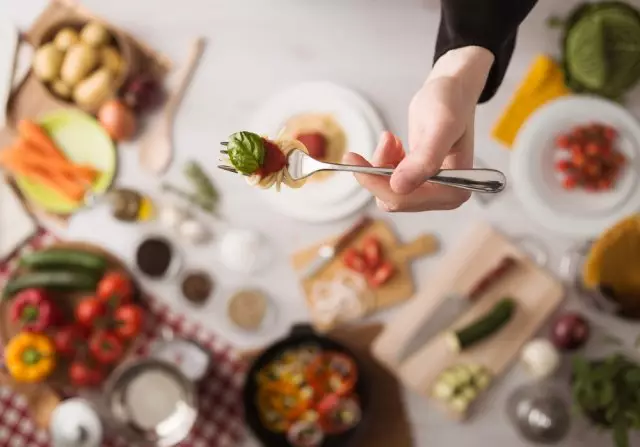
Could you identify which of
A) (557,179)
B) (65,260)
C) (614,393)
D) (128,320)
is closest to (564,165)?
(557,179)

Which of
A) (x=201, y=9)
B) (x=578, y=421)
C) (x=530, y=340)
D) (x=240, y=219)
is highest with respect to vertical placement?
(x=201, y=9)

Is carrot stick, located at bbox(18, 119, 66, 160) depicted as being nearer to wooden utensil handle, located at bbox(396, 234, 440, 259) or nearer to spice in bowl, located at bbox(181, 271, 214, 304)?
→ spice in bowl, located at bbox(181, 271, 214, 304)

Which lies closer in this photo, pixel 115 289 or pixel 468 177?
pixel 468 177

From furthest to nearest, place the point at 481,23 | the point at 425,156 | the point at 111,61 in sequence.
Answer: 1. the point at 111,61
2. the point at 481,23
3. the point at 425,156

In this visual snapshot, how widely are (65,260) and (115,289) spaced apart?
127 mm

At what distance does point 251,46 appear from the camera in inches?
53.8

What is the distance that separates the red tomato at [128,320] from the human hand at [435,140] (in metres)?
0.69

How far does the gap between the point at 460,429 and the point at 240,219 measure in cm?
56

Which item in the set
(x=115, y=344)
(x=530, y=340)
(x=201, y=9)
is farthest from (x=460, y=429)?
(x=201, y=9)

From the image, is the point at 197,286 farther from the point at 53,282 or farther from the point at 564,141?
the point at 564,141

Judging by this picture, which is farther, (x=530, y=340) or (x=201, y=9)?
(x=201, y=9)

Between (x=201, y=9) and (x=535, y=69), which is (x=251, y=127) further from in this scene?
(x=535, y=69)

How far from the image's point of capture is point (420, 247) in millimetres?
1299

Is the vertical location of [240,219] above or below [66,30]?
below
